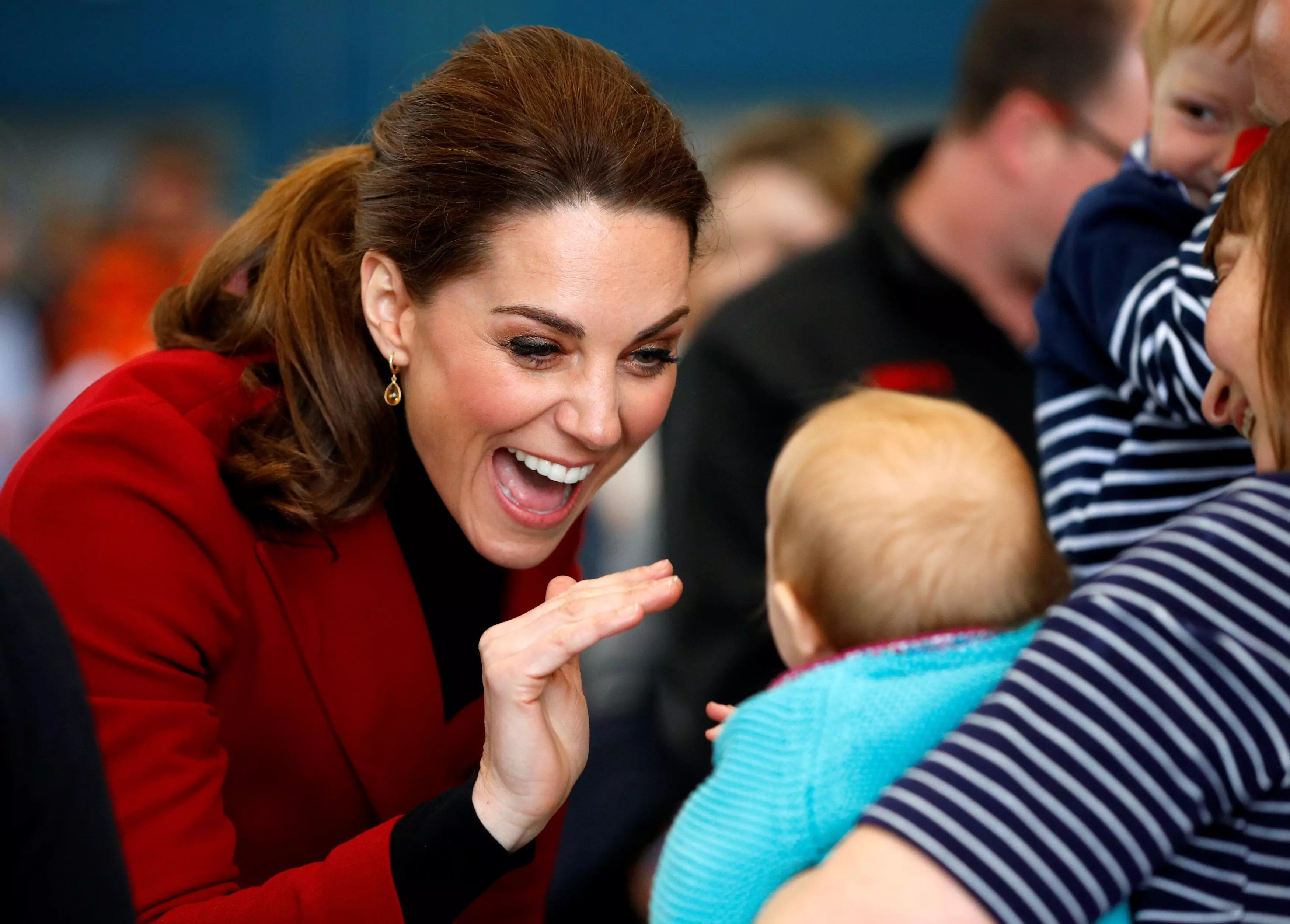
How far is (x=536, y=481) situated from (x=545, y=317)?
0.83 feet

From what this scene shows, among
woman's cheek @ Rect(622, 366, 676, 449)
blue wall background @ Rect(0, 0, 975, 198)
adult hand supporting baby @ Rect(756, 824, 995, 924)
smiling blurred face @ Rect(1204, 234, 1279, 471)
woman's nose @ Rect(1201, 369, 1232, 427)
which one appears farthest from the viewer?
blue wall background @ Rect(0, 0, 975, 198)

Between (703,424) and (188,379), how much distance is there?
56.3 inches

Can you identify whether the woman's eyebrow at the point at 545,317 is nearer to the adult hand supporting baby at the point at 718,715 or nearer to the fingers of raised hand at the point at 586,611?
the fingers of raised hand at the point at 586,611

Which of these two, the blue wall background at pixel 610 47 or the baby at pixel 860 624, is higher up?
the blue wall background at pixel 610 47

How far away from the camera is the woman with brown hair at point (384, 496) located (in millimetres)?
1317

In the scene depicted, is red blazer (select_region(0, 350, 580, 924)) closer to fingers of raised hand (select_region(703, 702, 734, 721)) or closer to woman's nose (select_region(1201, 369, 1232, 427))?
fingers of raised hand (select_region(703, 702, 734, 721))

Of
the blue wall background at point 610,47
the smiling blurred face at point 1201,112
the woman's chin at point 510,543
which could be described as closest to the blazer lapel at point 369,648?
the woman's chin at point 510,543

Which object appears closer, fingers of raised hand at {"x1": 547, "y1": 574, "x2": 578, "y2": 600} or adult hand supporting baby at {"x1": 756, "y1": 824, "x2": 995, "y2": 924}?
adult hand supporting baby at {"x1": 756, "y1": 824, "x2": 995, "y2": 924}

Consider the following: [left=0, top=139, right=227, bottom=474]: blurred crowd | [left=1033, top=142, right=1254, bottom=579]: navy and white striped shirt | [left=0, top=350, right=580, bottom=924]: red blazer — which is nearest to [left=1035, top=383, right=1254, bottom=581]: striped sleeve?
[left=1033, top=142, right=1254, bottom=579]: navy and white striped shirt

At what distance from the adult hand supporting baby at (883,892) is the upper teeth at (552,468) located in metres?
0.66

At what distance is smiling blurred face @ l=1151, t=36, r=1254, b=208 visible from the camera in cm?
145

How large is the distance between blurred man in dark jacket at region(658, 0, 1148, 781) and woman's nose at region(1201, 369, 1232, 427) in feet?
4.42

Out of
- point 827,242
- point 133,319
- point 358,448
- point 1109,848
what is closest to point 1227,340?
point 1109,848

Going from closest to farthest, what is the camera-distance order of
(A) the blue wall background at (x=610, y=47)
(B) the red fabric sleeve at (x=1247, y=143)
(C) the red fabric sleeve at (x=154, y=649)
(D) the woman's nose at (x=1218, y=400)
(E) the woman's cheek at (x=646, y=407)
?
1. (D) the woman's nose at (x=1218, y=400)
2. (C) the red fabric sleeve at (x=154, y=649)
3. (B) the red fabric sleeve at (x=1247, y=143)
4. (E) the woman's cheek at (x=646, y=407)
5. (A) the blue wall background at (x=610, y=47)
